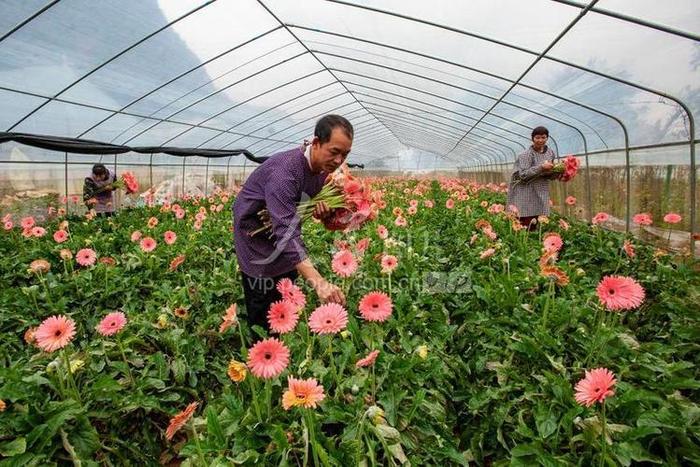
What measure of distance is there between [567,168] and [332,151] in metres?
3.58

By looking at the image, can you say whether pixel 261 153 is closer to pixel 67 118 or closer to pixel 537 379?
pixel 67 118

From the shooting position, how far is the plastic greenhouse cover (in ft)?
15.5

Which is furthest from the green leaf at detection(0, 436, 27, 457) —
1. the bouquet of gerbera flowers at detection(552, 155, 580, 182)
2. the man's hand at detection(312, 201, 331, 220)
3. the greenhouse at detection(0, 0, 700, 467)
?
the bouquet of gerbera flowers at detection(552, 155, 580, 182)

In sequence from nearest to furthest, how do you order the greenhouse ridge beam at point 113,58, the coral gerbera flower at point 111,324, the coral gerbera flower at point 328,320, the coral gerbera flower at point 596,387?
the coral gerbera flower at point 596,387 → the coral gerbera flower at point 328,320 → the coral gerbera flower at point 111,324 → the greenhouse ridge beam at point 113,58

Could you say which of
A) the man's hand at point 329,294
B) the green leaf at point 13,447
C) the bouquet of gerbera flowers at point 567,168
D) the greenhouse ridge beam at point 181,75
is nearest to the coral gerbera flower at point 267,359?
the man's hand at point 329,294

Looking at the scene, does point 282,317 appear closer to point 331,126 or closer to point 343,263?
point 343,263

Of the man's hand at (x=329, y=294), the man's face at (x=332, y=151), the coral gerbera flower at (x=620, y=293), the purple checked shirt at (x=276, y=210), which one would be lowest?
the man's hand at (x=329, y=294)

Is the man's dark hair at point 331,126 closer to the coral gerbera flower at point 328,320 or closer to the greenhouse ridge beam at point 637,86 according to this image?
the coral gerbera flower at point 328,320

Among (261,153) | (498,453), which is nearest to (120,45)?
(498,453)

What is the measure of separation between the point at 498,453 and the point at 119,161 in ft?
41.3

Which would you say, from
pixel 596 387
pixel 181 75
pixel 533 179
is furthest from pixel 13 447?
pixel 181 75

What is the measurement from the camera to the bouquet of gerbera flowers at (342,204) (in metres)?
2.40

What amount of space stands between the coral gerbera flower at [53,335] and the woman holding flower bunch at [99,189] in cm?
639

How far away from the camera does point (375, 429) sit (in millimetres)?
1607
